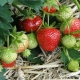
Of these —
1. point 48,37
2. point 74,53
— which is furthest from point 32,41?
point 74,53

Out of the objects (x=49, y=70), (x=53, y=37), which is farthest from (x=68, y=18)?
(x=49, y=70)

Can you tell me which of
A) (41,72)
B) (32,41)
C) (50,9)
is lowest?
(41,72)

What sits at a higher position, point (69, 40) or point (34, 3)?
point (34, 3)

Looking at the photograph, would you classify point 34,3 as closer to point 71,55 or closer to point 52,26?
point 52,26

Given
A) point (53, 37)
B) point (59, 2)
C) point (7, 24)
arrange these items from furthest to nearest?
point (59, 2) → point (53, 37) → point (7, 24)

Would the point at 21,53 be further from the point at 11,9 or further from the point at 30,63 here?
the point at 11,9

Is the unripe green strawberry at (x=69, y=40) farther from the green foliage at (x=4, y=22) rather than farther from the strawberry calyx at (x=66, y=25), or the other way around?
the green foliage at (x=4, y=22)

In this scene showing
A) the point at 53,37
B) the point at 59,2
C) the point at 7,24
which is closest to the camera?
the point at 7,24
